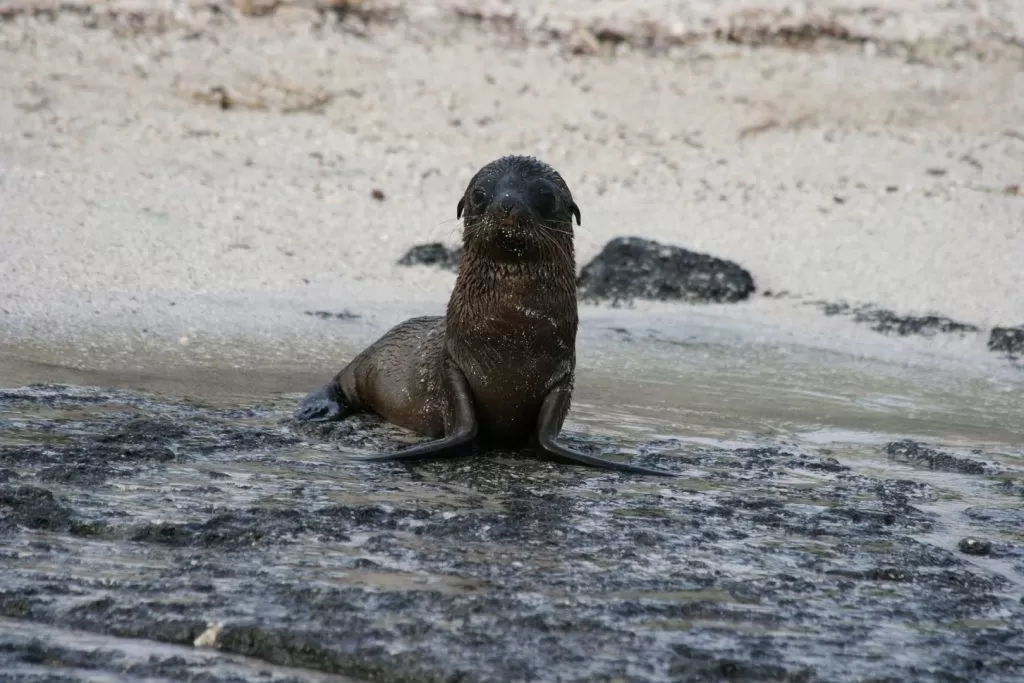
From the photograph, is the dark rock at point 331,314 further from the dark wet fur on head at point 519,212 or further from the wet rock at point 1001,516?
the wet rock at point 1001,516

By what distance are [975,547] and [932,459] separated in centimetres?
148

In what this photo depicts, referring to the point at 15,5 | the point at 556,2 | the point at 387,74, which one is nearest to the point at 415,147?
the point at 387,74

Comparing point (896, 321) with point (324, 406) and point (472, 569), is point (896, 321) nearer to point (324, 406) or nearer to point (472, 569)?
point (324, 406)

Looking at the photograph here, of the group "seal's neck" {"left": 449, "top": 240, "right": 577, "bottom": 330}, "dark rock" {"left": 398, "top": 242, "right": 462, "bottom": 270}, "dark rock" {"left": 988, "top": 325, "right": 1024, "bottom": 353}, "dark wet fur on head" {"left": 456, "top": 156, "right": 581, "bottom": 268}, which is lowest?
"dark rock" {"left": 988, "top": 325, "right": 1024, "bottom": 353}

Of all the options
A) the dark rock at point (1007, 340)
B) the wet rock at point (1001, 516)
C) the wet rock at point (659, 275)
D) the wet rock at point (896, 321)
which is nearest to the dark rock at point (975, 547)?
the wet rock at point (1001, 516)

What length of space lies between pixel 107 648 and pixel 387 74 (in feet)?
33.9

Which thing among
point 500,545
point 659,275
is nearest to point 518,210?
point 500,545

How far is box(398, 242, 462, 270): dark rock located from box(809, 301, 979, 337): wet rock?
7.76 feet

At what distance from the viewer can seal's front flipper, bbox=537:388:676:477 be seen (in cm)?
544

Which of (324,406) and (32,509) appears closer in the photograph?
(32,509)

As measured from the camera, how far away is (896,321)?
357 inches

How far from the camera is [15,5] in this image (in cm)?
1374

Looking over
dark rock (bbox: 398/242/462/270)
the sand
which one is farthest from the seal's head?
dark rock (bbox: 398/242/462/270)

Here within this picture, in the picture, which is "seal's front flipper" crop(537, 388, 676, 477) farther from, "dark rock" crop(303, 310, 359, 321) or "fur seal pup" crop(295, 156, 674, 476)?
"dark rock" crop(303, 310, 359, 321)
